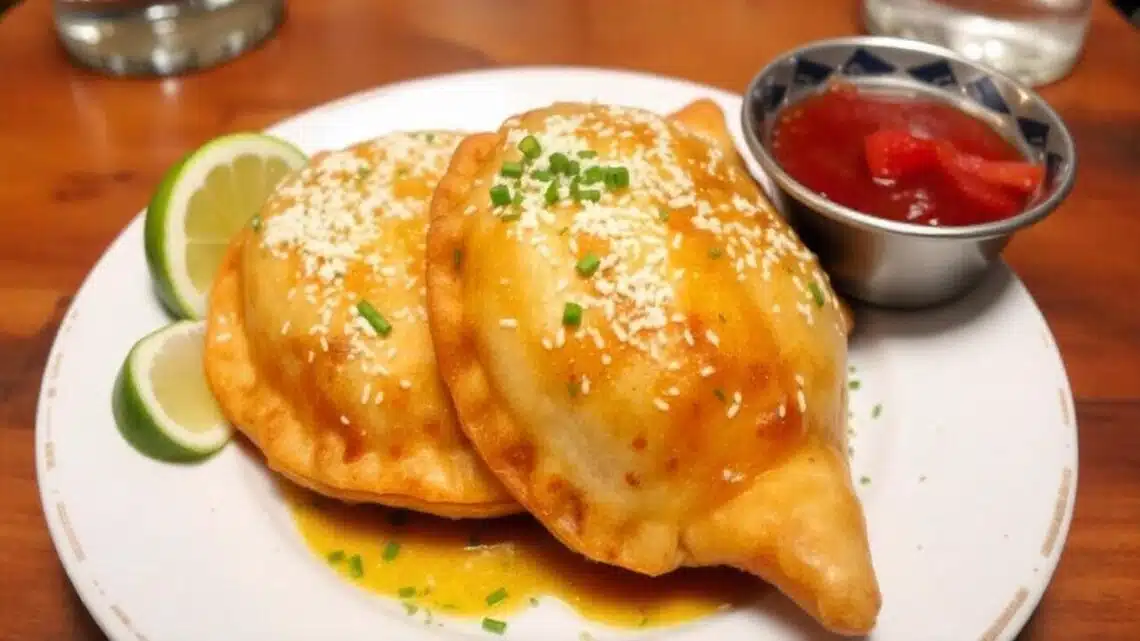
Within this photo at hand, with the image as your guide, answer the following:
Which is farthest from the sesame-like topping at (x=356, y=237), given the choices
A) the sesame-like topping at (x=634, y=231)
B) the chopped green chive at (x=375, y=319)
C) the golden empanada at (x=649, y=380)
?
the sesame-like topping at (x=634, y=231)

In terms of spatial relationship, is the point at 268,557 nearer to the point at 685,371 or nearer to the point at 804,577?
the point at 685,371

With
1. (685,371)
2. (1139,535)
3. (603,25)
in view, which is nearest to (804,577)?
(685,371)

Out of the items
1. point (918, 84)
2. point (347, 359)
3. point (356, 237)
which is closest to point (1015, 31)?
point (918, 84)

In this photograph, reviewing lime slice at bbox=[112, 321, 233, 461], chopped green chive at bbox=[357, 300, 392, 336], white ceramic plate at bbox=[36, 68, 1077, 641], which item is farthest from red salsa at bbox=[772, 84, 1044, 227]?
lime slice at bbox=[112, 321, 233, 461]

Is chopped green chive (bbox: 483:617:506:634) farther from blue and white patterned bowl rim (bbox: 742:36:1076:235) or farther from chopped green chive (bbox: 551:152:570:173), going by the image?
blue and white patterned bowl rim (bbox: 742:36:1076:235)

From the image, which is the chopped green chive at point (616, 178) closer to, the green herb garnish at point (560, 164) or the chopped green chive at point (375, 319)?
the green herb garnish at point (560, 164)

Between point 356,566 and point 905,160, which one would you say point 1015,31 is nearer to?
point 905,160
